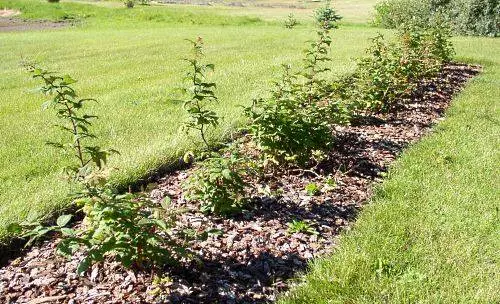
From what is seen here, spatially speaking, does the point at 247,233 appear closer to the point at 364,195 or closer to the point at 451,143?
the point at 364,195

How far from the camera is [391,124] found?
7.77 meters

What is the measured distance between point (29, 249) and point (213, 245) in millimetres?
1694

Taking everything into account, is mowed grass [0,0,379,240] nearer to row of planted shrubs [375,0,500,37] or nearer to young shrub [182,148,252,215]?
young shrub [182,148,252,215]

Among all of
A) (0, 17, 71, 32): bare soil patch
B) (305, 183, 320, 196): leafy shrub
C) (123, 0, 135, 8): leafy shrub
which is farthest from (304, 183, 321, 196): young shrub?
(123, 0, 135, 8): leafy shrub

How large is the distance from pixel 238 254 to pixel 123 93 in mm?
7339

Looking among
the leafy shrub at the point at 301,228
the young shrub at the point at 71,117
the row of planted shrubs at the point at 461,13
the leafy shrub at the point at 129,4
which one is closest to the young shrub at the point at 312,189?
the leafy shrub at the point at 301,228

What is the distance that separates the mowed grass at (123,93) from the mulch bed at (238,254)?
57 centimetres

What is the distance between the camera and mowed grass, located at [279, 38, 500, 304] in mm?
3555

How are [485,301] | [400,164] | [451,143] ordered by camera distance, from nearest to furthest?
1. [485,301]
2. [400,164]
3. [451,143]

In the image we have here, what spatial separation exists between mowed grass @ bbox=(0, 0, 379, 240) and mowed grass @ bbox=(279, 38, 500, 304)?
2.30m

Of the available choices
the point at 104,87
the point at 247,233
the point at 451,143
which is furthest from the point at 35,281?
the point at 104,87

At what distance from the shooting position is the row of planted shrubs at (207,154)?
3.29 meters

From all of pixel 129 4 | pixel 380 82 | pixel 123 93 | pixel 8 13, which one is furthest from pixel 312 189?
pixel 8 13

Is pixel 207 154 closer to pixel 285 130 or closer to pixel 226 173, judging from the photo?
pixel 226 173
